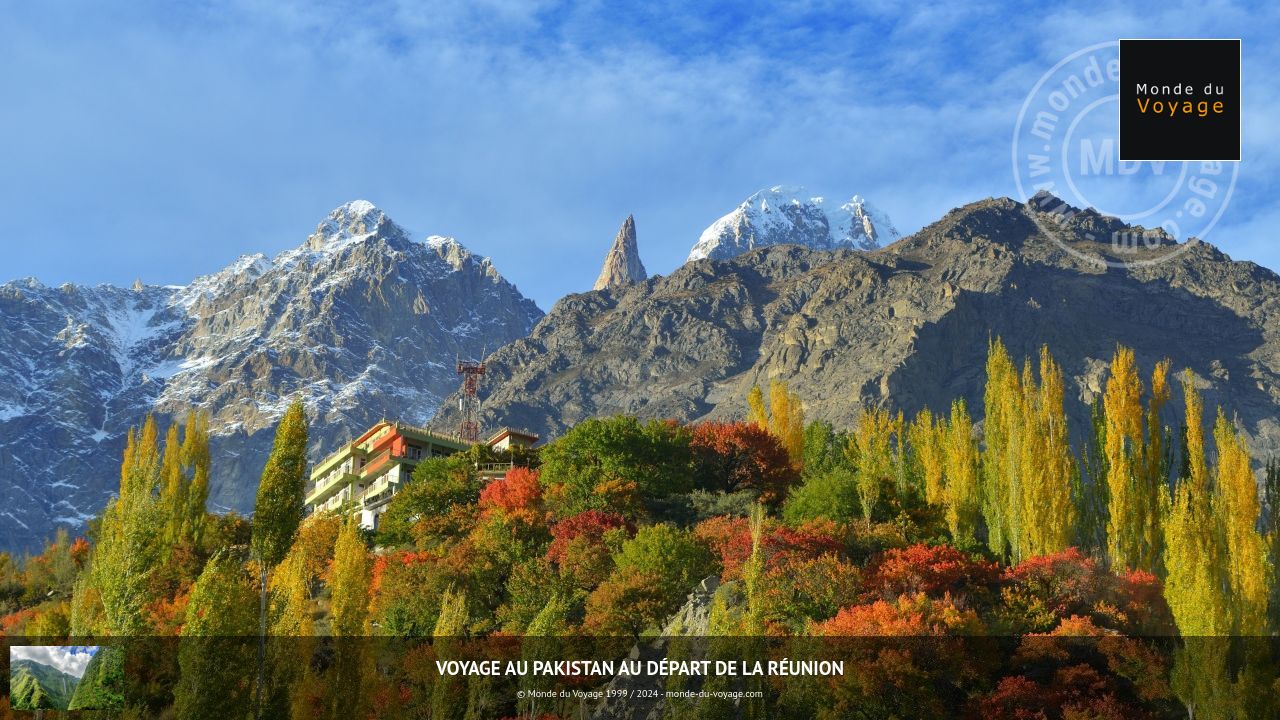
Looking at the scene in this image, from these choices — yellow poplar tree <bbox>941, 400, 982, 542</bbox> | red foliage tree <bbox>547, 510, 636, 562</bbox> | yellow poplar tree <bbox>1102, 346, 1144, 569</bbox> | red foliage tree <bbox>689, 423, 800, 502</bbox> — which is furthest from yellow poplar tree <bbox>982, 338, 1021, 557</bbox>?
red foliage tree <bbox>547, 510, 636, 562</bbox>

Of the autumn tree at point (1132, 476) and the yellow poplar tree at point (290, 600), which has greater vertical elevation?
the autumn tree at point (1132, 476)

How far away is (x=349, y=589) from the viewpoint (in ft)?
124

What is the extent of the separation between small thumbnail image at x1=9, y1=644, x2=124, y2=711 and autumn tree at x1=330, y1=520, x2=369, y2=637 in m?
7.07

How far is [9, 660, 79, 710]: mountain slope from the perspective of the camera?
3203 cm

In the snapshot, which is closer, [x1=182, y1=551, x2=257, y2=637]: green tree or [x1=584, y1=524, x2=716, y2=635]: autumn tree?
[x1=182, y1=551, x2=257, y2=637]: green tree

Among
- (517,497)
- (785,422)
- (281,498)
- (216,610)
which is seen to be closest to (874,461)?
(517,497)

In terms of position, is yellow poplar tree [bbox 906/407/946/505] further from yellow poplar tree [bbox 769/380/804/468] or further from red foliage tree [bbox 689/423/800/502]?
yellow poplar tree [bbox 769/380/804/468]

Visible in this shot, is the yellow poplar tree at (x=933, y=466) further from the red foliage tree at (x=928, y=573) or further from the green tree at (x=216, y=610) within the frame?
the green tree at (x=216, y=610)

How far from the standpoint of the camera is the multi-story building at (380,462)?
272 feet

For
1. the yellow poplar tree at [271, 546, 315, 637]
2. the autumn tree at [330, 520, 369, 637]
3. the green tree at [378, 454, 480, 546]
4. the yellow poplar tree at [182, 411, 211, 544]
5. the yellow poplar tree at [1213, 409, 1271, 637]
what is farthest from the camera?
the yellow poplar tree at [182, 411, 211, 544]

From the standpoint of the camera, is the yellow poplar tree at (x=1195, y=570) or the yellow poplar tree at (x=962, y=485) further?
the yellow poplar tree at (x=962, y=485)

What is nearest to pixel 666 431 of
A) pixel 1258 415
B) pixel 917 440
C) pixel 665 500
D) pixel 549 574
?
pixel 665 500

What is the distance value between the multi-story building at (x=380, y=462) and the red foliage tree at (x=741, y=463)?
50.0ft

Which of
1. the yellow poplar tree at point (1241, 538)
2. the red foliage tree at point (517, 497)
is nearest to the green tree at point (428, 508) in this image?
the red foliage tree at point (517, 497)
